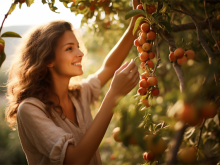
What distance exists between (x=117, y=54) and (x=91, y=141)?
0.88m

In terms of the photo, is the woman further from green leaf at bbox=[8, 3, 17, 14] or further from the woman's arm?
green leaf at bbox=[8, 3, 17, 14]

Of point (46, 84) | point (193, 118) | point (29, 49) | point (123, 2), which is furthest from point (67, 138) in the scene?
point (123, 2)

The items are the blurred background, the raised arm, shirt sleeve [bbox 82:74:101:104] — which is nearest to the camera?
the blurred background

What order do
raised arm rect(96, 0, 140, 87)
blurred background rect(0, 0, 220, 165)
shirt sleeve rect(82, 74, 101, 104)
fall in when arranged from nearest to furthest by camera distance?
1. blurred background rect(0, 0, 220, 165)
2. raised arm rect(96, 0, 140, 87)
3. shirt sleeve rect(82, 74, 101, 104)

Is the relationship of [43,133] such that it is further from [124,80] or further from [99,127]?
[124,80]

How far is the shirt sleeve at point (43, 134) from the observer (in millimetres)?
956

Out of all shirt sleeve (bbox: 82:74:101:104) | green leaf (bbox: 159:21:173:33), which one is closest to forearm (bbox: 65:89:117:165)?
green leaf (bbox: 159:21:173:33)

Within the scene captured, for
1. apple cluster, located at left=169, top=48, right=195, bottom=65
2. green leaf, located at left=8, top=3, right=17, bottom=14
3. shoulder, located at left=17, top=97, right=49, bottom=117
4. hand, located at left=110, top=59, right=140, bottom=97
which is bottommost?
shoulder, located at left=17, top=97, right=49, bottom=117

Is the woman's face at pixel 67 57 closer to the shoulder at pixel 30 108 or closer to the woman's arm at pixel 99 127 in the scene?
the shoulder at pixel 30 108

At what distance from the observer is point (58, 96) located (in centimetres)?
146

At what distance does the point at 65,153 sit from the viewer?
3.13 ft

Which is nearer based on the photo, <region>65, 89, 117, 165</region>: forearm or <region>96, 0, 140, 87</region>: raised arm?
<region>65, 89, 117, 165</region>: forearm

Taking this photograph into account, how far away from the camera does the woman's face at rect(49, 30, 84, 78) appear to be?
51.3 inches

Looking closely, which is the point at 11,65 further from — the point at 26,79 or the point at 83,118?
the point at 83,118
